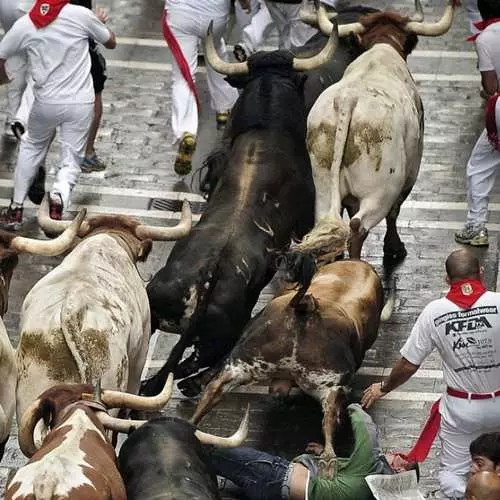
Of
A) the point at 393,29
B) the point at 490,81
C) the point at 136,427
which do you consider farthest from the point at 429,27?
the point at 136,427

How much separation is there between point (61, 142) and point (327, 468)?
5.85 m

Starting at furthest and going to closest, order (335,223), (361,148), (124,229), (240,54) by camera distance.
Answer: (240,54) → (361,148) → (335,223) → (124,229)

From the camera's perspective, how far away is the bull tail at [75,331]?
39.9 ft

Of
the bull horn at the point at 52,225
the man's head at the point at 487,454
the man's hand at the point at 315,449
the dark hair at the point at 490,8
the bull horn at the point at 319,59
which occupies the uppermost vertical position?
the dark hair at the point at 490,8

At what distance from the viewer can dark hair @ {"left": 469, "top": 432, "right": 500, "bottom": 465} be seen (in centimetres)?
1080

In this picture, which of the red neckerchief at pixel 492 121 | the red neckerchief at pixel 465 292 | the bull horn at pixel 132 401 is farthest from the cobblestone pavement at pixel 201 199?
the bull horn at pixel 132 401

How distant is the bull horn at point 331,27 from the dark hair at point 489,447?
6457mm

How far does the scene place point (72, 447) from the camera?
10.6 m

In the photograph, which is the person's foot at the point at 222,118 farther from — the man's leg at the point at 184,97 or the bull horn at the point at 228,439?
the bull horn at the point at 228,439

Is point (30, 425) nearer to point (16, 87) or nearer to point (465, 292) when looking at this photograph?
point (465, 292)

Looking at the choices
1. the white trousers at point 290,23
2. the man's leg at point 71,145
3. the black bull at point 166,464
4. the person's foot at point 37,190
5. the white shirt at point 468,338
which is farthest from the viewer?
the white trousers at point 290,23

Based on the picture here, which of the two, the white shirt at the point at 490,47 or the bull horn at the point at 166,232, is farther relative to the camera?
the white shirt at the point at 490,47

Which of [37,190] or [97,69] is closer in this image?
[37,190]

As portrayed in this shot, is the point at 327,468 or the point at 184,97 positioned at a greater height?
the point at 184,97
